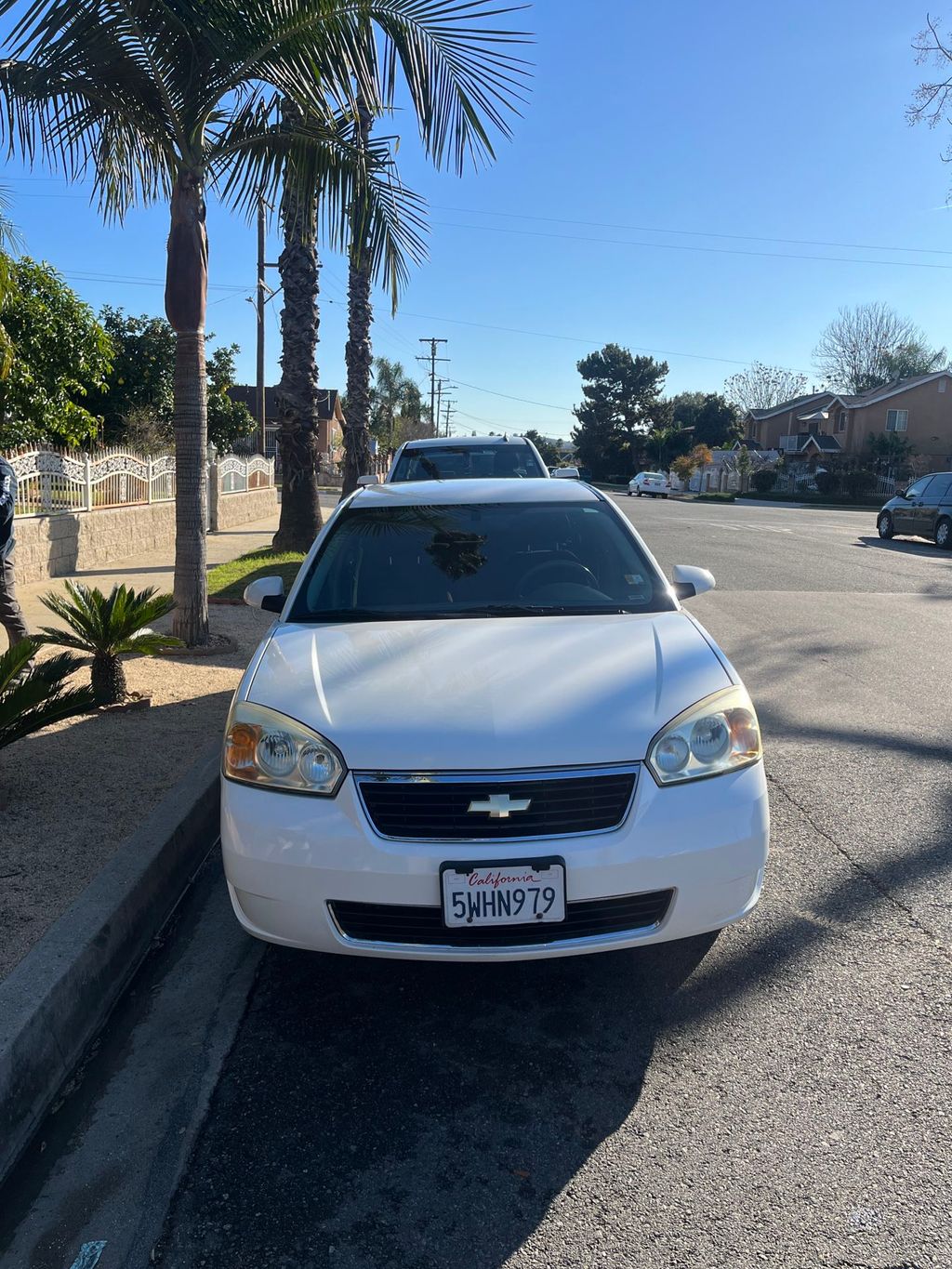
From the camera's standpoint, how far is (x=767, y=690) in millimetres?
7430

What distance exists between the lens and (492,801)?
2.89 meters

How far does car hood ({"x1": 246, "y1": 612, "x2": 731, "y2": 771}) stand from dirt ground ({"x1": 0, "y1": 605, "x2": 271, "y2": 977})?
1.20 m

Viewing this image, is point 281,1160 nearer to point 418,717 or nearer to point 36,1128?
point 36,1128

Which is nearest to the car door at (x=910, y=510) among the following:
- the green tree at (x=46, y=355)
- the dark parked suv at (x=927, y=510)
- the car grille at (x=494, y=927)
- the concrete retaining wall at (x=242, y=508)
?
the dark parked suv at (x=927, y=510)

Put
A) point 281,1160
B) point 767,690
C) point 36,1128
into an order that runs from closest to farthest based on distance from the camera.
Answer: point 281,1160 < point 36,1128 < point 767,690

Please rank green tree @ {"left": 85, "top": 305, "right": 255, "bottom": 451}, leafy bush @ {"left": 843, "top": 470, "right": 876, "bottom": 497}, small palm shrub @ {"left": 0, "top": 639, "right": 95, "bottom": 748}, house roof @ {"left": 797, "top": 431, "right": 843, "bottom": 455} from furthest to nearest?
house roof @ {"left": 797, "top": 431, "right": 843, "bottom": 455}
leafy bush @ {"left": 843, "top": 470, "right": 876, "bottom": 497}
green tree @ {"left": 85, "top": 305, "right": 255, "bottom": 451}
small palm shrub @ {"left": 0, "top": 639, "right": 95, "bottom": 748}

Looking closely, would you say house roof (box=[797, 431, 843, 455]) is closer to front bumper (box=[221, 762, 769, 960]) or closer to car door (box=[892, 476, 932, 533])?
car door (box=[892, 476, 932, 533])

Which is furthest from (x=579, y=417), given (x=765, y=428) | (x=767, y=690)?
(x=767, y=690)

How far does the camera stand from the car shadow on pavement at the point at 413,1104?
2.31 metres

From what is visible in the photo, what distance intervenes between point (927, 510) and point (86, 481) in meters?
16.4

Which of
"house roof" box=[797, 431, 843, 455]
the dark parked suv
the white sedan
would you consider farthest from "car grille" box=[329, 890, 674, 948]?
"house roof" box=[797, 431, 843, 455]

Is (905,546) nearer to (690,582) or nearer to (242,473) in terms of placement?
(242,473)

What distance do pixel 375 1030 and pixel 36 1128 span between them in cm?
98

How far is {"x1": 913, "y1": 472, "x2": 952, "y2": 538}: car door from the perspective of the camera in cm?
2073
